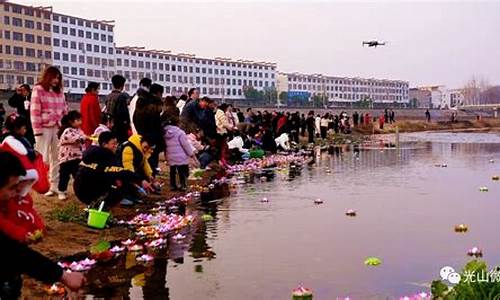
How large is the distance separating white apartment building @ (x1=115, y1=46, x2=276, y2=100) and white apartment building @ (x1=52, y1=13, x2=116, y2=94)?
3691 mm

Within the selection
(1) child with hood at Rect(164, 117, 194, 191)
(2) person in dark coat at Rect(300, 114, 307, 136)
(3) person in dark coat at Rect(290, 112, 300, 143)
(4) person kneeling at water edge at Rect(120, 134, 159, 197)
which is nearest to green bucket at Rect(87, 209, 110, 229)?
(4) person kneeling at water edge at Rect(120, 134, 159, 197)

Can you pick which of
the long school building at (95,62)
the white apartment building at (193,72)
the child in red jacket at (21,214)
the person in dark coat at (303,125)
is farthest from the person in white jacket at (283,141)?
the white apartment building at (193,72)

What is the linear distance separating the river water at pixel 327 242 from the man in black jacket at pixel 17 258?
2204 millimetres

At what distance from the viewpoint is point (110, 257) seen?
728 centimetres

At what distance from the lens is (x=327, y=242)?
8.09 metres

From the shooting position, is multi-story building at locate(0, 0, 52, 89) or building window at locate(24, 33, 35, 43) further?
building window at locate(24, 33, 35, 43)

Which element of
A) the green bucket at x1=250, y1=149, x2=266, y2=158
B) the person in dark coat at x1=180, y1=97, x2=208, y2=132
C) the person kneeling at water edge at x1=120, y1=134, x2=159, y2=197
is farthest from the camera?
the green bucket at x1=250, y1=149, x2=266, y2=158

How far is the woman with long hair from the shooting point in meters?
10.5

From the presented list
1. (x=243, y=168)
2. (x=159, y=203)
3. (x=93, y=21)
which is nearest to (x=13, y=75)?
(x=93, y=21)

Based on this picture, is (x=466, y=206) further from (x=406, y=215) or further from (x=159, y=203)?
(x=159, y=203)

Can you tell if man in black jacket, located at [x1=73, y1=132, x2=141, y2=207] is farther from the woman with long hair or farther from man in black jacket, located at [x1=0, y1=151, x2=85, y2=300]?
man in black jacket, located at [x1=0, y1=151, x2=85, y2=300]

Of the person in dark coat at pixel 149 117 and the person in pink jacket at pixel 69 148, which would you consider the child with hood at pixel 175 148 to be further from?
the person in pink jacket at pixel 69 148

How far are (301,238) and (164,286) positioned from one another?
104 inches

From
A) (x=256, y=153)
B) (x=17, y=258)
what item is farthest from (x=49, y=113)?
(x=256, y=153)
